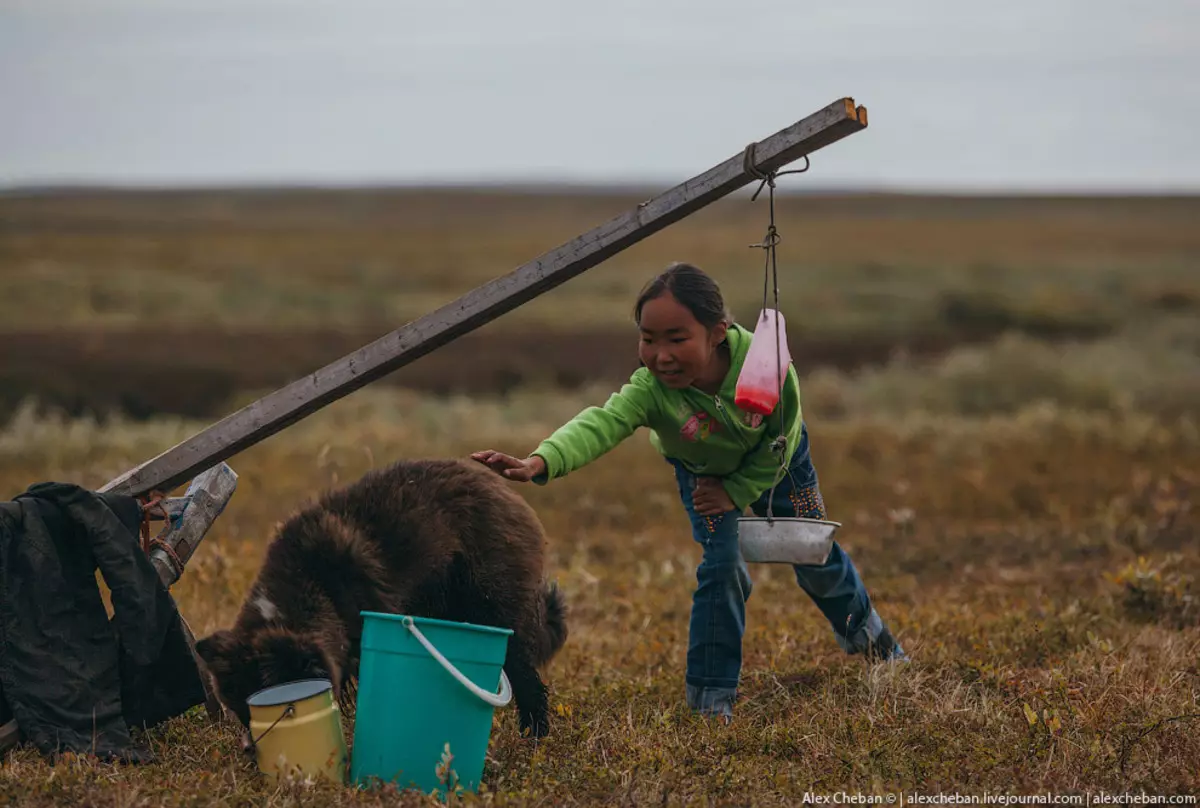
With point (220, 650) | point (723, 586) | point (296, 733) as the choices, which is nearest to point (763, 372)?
point (723, 586)

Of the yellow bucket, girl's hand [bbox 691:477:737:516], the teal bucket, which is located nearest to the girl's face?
girl's hand [bbox 691:477:737:516]

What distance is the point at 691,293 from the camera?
5207mm

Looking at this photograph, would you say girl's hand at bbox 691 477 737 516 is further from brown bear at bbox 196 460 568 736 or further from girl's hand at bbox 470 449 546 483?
girl's hand at bbox 470 449 546 483

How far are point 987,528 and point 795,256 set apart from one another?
43.4 metres

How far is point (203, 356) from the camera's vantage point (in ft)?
75.6

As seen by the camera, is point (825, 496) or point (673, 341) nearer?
A: point (673, 341)

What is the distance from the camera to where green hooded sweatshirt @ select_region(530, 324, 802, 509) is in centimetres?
537

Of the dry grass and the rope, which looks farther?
the rope

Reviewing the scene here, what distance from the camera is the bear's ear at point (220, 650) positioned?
5121 millimetres

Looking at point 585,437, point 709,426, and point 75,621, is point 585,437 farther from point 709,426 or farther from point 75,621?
point 75,621

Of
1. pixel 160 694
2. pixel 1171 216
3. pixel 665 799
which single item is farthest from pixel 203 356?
pixel 1171 216

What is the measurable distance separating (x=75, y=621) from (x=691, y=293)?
2.84 m

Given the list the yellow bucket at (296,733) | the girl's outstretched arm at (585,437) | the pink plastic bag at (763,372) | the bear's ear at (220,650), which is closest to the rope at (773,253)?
the pink plastic bag at (763,372)

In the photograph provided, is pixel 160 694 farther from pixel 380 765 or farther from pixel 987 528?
pixel 987 528
